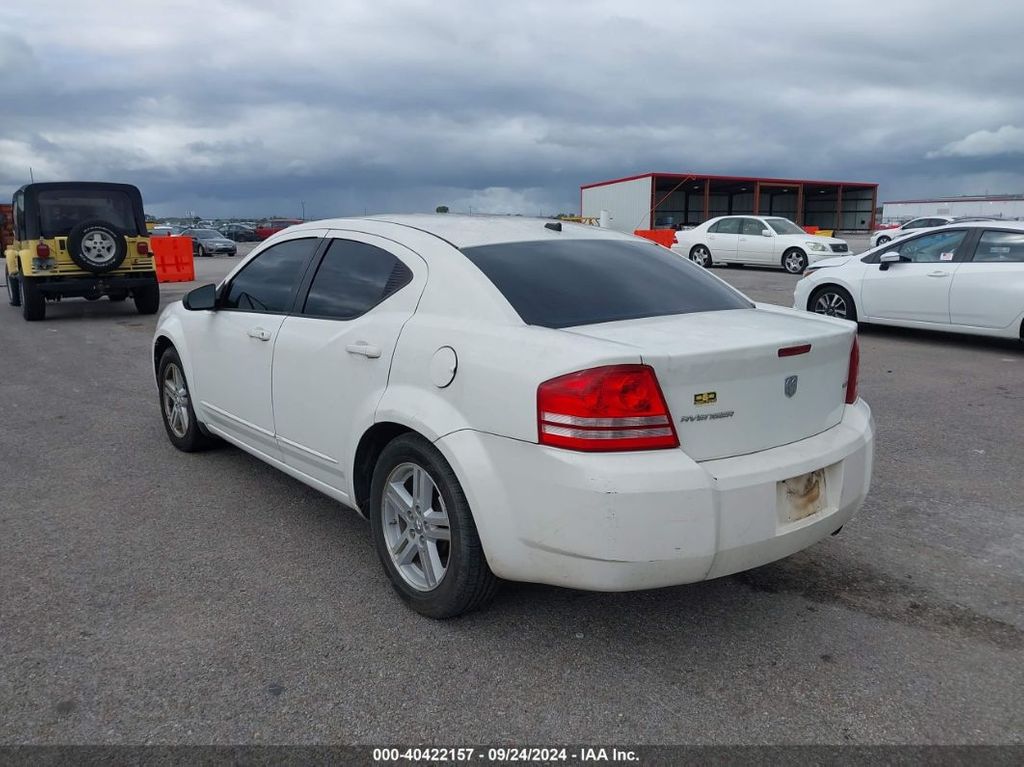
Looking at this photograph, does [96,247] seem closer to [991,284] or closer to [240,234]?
[991,284]

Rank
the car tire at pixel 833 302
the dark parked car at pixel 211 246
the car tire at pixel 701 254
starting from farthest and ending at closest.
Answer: the dark parked car at pixel 211 246 → the car tire at pixel 701 254 → the car tire at pixel 833 302

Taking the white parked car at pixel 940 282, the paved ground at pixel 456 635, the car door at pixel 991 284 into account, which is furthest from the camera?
the white parked car at pixel 940 282

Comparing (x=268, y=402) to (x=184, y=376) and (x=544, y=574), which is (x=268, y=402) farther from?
(x=544, y=574)

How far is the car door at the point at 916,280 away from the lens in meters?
9.55

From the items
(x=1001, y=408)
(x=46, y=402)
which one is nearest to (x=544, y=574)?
(x=1001, y=408)

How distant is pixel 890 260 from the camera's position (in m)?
10.0

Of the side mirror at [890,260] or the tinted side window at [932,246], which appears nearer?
the tinted side window at [932,246]

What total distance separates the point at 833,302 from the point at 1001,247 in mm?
2063

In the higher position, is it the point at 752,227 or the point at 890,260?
the point at 752,227

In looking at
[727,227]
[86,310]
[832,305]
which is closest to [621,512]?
[832,305]

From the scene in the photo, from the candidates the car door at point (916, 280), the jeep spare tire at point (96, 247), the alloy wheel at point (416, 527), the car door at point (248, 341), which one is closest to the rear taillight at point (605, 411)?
the alloy wheel at point (416, 527)

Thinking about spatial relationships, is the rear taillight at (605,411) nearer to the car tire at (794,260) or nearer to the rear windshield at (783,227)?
the car tire at (794,260)

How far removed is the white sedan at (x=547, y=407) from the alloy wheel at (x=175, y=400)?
1.36 metres

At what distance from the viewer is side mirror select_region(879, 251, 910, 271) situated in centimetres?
996
